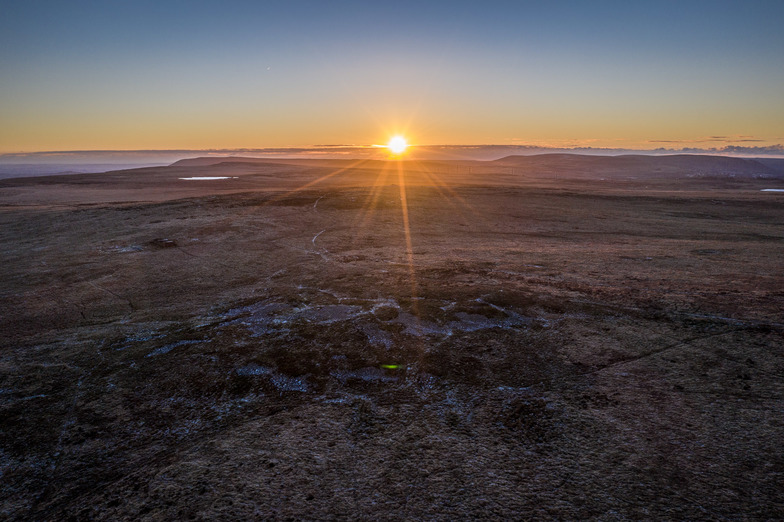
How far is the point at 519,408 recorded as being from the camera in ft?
12.8

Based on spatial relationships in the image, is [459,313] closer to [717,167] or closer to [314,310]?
[314,310]

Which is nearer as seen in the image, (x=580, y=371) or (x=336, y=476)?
(x=336, y=476)

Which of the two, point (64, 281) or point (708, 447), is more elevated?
point (64, 281)

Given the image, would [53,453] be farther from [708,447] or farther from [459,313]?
[708,447]

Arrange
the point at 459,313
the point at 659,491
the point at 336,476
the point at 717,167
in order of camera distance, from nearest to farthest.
Result: the point at 659,491 < the point at 336,476 < the point at 459,313 < the point at 717,167

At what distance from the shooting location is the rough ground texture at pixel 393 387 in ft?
9.65

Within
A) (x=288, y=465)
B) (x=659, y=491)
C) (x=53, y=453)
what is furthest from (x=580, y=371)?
(x=53, y=453)

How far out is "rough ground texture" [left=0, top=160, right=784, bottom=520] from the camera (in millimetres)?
2941

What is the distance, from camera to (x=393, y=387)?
4359mm

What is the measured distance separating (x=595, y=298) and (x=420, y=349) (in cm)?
348

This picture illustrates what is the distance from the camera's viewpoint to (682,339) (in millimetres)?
5273

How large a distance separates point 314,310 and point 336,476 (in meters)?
3.65

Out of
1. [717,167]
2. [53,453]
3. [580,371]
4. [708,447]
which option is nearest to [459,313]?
[580,371]

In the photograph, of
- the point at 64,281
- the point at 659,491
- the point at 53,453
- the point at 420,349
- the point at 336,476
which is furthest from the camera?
the point at 64,281
